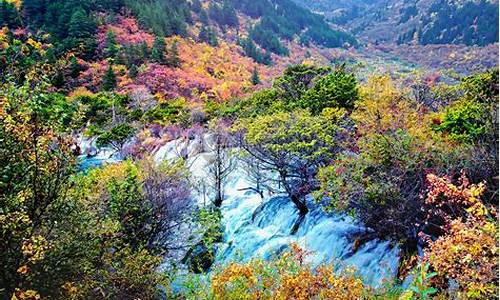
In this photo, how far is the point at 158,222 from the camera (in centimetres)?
1762

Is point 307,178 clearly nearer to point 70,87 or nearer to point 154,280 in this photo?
point 154,280

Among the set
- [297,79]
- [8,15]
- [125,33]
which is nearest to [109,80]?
[125,33]

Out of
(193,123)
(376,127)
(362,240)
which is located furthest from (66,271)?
(193,123)

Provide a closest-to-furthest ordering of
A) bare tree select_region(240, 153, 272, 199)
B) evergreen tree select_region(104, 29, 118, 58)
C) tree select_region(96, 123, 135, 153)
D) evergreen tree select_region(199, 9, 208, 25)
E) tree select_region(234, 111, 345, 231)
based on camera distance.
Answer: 1. tree select_region(234, 111, 345, 231)
2. bare tree select_region(240, 153, 272, 199)
3. tree select_region(96, 123, 135, 153)
4. evergreen tree select_region(104, 29, 118, 58)
5. evergreen tree select_region(199, 9, 208, 25)

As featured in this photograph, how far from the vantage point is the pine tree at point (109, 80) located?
58.6 m

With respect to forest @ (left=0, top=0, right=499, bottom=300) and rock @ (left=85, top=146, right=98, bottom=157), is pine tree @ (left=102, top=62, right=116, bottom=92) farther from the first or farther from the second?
rock @ (left=85, top=146, right=98, bottom=157)

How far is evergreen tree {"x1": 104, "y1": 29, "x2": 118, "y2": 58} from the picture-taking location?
222 feet

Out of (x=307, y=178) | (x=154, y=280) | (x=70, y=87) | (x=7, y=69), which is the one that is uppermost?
(x=7, y=69)

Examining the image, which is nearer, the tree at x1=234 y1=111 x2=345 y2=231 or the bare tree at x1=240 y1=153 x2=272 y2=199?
the tree at x1=234 y1=111 x2=345 y2=231

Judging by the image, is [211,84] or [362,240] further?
[211,84]

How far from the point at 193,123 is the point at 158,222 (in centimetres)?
2244

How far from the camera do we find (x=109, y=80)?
195 feet

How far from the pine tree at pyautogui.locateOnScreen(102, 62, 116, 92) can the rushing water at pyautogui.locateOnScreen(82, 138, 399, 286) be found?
3491 cm

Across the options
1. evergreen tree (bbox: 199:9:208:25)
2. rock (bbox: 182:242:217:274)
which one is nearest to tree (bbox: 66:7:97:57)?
evergreen tree (bbox: 199:9:208:25)
